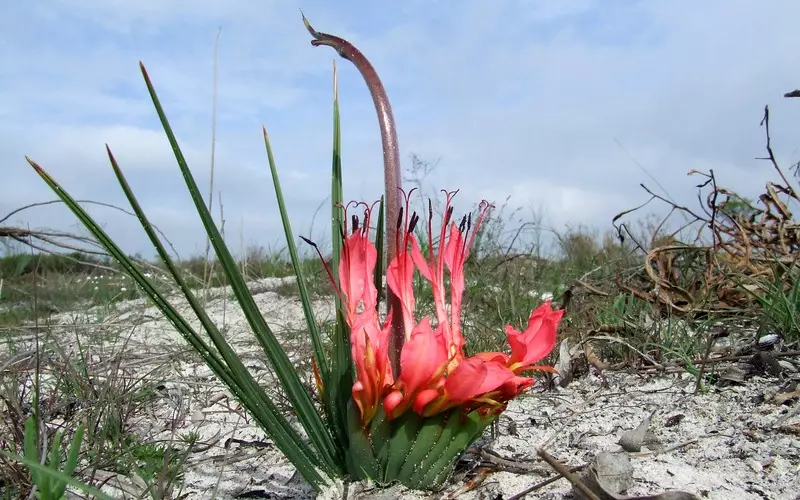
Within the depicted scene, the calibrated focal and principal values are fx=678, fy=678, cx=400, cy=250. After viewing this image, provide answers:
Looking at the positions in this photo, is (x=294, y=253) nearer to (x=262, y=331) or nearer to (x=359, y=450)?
(x=262, y=331)

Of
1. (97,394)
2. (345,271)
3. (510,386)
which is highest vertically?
(345,271)

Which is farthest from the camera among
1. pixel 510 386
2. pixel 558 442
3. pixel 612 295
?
pixel 612 295

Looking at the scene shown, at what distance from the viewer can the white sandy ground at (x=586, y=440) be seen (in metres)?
1.29

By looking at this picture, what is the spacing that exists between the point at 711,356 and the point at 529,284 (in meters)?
1.46

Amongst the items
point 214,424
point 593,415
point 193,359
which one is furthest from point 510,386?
point 193,359

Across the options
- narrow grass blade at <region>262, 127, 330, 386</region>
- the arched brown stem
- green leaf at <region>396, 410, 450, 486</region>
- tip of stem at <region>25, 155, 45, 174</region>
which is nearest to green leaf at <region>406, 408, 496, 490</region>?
green leaf at <region>396, 410, 450, 486</region>

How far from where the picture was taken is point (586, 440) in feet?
5.14

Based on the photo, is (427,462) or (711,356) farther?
(711,356)

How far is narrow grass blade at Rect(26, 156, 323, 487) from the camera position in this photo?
3.44 feet

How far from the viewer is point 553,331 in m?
1.12

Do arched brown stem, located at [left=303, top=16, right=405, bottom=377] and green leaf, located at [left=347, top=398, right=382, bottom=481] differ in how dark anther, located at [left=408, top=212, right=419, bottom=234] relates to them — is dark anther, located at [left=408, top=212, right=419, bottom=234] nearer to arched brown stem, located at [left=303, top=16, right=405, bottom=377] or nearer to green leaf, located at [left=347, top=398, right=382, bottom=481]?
arched brown stem, located at [left=303, top=16, right=405, bottom=377]

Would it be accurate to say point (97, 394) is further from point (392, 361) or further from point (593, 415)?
point (593, 415)

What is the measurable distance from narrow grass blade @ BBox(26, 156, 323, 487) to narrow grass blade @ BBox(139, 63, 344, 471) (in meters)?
0.03

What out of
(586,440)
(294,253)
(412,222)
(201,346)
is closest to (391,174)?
(412,222)
